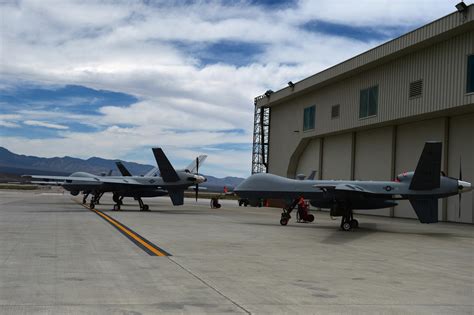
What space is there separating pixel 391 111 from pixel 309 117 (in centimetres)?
1462

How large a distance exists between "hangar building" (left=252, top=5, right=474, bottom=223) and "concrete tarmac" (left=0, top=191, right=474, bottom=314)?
16932 millimetres

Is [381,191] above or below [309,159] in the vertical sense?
below

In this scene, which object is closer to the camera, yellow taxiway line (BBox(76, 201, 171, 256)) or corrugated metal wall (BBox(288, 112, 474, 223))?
yellow taxiway line (BBox(76, 201, 171, 256))

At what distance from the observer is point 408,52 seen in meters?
35.4

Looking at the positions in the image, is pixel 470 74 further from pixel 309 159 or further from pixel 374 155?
pixel 309 159

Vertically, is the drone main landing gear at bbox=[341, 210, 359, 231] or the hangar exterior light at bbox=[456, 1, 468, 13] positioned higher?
the hangar exterior light at bbox=[456, 1, 468, 13]

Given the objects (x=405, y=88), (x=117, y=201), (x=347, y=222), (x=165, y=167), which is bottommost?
(x=117, y=201)

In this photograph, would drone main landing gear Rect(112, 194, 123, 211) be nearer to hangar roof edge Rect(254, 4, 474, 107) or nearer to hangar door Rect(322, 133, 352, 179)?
hangar door Rect(322, 133, 352, 179)

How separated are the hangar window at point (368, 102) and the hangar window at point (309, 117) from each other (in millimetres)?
8937

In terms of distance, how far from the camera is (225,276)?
32.6ft

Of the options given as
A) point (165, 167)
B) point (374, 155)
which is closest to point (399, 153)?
point (374, 155)

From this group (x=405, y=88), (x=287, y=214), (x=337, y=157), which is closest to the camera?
(x=287, y=214)

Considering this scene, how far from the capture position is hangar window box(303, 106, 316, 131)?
50438 millimetres

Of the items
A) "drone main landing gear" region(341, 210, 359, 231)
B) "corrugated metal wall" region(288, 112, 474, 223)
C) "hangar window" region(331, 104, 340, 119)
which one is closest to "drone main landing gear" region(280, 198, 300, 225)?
"drone main landing gear" region(341, 210, 359, 231)
